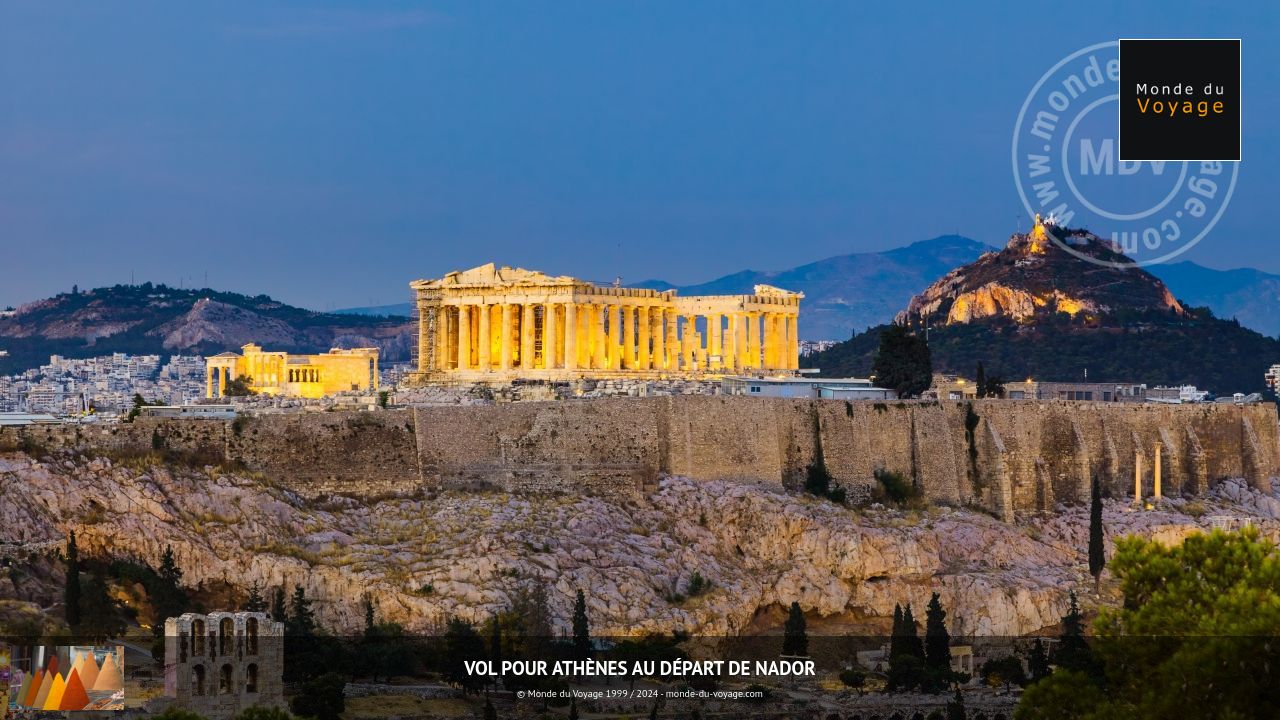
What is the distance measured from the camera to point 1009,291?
127 metres

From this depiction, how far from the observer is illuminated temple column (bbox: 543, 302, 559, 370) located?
247ft

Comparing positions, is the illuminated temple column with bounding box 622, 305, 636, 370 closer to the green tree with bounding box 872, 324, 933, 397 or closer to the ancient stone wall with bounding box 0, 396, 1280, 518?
the green tree with bounding box 872, 324, 933, 397

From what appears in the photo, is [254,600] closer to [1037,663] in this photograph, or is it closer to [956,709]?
[956,709]

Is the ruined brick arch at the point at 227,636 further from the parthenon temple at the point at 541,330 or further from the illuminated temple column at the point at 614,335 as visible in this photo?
the illuminated temple column at the point at 614,335

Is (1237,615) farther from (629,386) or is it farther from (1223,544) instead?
(629,386)

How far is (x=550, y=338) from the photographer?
2985 inches

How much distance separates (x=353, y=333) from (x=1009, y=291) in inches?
1494

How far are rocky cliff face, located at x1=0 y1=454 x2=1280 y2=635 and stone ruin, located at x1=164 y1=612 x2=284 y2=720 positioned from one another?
23.8 ft

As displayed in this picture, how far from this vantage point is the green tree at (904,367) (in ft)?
250

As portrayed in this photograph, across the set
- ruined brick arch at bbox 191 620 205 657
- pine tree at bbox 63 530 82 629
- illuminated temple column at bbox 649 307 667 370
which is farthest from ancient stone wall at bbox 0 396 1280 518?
ruined brick arch at bbox 191 620 205 657

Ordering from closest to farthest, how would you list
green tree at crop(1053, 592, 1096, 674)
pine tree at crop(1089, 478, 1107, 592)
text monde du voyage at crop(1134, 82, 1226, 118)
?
green tree at crop(1053, 592, 1096, 674)
text monde du voyage at crop(1134, 82, 1226, 118)
pine tree at crop(1089, 478, 1107, 592)

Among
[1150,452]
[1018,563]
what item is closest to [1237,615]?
[1018,563]

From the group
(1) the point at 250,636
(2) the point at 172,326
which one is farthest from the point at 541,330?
(2) the point at 172,326

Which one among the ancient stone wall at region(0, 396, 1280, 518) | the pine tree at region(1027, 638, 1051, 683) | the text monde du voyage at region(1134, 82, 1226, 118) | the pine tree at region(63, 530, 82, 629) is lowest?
the pine tree at region(1027, 638, 1051, 683)
